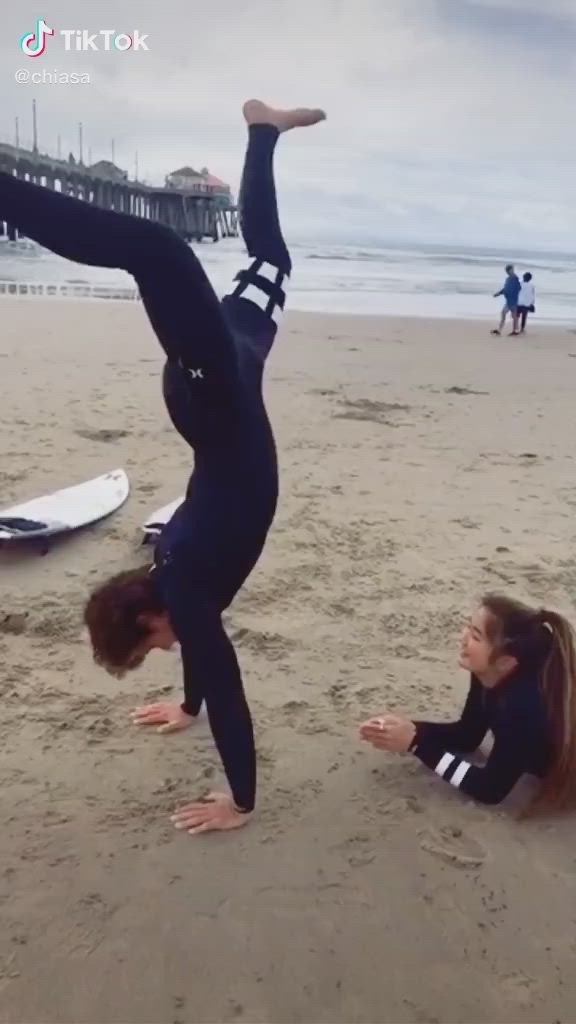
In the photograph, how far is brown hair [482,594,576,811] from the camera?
2607mm

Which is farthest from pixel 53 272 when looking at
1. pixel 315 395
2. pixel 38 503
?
pixel 38 503

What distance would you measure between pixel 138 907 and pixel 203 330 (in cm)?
133

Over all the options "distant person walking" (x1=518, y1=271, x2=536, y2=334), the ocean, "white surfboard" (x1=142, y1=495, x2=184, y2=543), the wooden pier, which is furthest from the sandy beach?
the wooden pier

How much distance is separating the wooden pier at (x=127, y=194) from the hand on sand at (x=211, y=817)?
58.4ft

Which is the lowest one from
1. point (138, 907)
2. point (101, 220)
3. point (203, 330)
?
point (138, 907)

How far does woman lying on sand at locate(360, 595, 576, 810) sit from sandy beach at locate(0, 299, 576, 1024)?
0.27 ft

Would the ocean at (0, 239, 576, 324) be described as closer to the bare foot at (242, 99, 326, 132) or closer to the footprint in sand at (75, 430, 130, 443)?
the footprint in sand at (75, 430, 130, 443)

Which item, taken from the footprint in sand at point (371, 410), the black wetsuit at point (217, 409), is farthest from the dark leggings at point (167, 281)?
the footprint in sand at point (371, 410)

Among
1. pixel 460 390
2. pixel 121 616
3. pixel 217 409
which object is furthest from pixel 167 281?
pixel 460 390

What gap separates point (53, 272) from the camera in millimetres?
20547

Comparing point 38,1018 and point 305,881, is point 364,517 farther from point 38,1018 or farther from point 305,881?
point 38,1018

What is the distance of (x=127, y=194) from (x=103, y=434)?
2314 centimetres

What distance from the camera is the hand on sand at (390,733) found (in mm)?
2775

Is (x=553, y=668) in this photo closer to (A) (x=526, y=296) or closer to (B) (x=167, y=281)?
(B) (x=167, y=281)
